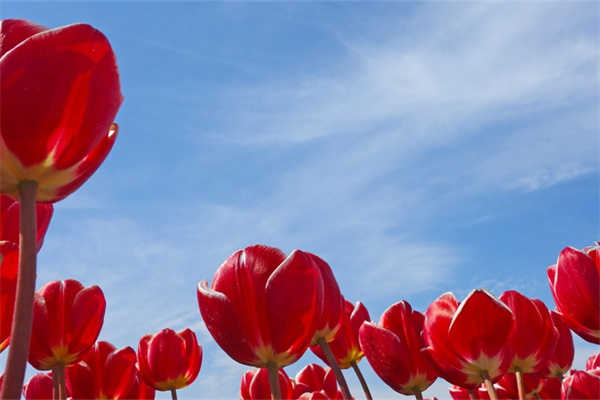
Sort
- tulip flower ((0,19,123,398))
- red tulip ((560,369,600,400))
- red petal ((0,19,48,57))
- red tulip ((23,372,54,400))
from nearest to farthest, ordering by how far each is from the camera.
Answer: tulip flower ((0,19,123,398)), red petal ((0,19,48,57)), red tulip ((560,369,600,400)), red tulip ((23,372,54,400))

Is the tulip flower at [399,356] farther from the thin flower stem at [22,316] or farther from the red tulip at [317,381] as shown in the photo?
the thin flower stem at [22,316]

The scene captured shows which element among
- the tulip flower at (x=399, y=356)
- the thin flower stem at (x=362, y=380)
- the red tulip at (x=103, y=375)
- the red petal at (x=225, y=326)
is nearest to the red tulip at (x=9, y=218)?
the red petal at (x=225, y=326)

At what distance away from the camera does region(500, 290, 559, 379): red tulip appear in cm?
196

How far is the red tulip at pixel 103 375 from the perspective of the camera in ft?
7.09

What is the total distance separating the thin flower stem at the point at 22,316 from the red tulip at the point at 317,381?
203 centimetres

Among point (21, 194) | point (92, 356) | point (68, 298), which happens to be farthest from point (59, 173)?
point (92, 356)

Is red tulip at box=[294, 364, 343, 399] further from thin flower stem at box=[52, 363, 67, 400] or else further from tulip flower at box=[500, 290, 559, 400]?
thin flower stem at box=[52, 363, 67, 400]

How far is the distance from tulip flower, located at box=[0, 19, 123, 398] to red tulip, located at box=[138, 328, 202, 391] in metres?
1.78

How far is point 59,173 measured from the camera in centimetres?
92

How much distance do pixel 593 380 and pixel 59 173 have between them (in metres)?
1.77

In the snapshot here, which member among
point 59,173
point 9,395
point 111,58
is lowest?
point 9,395

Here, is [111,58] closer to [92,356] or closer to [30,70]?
[30,70]

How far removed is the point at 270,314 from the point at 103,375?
3.57 feet

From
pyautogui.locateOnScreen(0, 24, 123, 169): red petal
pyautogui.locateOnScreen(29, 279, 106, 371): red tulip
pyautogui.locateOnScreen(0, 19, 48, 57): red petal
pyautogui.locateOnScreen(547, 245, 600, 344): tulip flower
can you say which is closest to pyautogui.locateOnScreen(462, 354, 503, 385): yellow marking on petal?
pyautogui.locateOnScreen(547, 245, 600, 344): tulip flower
